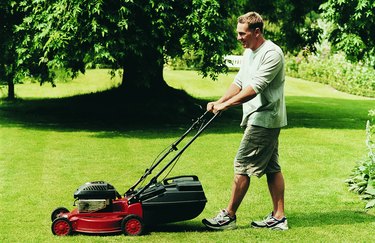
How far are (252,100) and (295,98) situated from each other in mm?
19310

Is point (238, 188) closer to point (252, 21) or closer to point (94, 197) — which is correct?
point (94, 197)

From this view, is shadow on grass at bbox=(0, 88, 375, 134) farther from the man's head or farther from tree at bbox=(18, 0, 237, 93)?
the man's head

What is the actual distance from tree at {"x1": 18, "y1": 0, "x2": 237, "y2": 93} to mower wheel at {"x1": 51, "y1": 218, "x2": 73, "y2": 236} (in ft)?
24.3

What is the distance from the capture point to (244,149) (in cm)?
656

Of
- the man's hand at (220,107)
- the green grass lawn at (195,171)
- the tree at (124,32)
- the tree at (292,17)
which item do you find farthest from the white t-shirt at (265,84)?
the tree at (292,17)


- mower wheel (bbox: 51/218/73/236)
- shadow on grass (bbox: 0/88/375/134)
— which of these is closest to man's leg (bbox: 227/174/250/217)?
mower wheel (bbox: 51/218/73/236)

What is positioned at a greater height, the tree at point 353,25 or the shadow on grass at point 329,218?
the tree at point 353,25

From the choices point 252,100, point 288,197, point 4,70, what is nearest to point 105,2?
point 4,70

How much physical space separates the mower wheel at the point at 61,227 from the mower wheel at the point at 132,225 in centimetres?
50

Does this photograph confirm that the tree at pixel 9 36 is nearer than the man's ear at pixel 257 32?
No

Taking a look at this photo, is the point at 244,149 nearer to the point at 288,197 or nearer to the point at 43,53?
the point at 288,197

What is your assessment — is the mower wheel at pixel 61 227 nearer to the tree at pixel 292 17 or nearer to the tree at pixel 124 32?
the tree at pixel 124 32

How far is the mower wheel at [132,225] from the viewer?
6352mm

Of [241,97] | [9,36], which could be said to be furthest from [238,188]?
[9,36]
